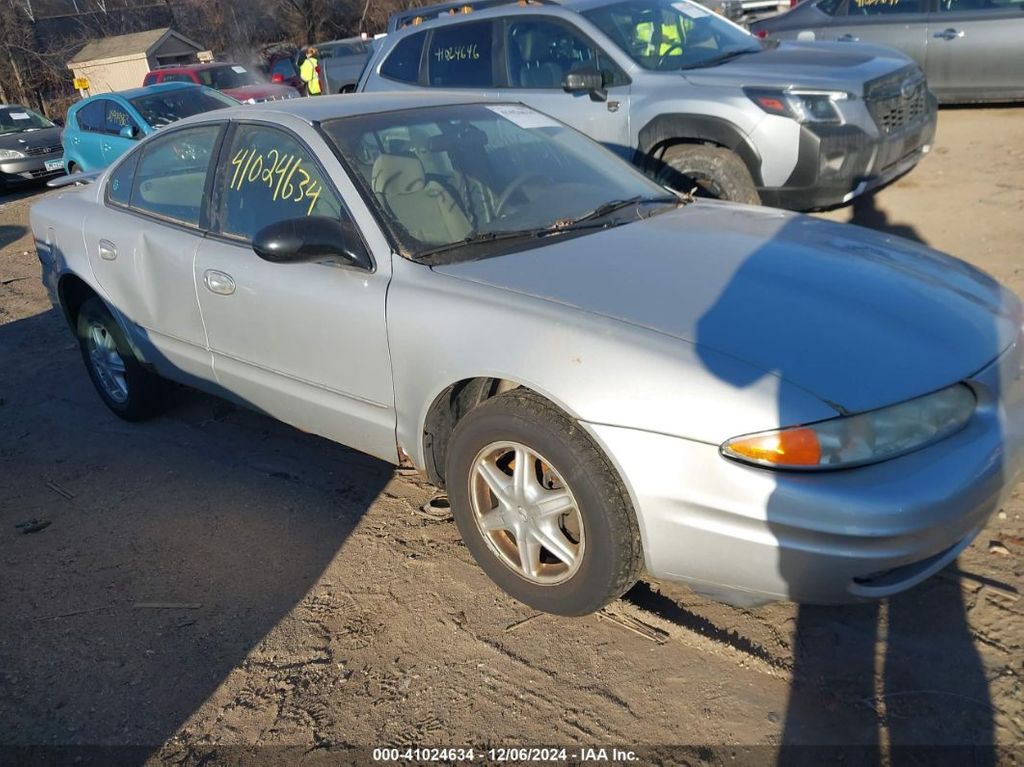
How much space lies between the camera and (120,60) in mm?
32469

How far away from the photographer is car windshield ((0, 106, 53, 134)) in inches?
615

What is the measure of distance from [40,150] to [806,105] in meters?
13.7

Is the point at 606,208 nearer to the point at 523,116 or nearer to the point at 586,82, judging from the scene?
the point at 523,116

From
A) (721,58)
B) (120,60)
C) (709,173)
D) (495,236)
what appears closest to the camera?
(495,236)

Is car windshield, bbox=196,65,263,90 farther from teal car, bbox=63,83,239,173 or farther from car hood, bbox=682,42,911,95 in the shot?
car hood, bbox=682,42,911,95

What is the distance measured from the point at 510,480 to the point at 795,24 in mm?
9175

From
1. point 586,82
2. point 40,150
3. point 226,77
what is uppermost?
point 586,82

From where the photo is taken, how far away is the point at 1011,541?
9.89 ft

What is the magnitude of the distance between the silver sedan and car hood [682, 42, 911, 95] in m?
2.28

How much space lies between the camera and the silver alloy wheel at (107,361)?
464cm

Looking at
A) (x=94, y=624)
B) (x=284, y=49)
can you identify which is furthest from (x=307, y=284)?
(x=284, y=49)

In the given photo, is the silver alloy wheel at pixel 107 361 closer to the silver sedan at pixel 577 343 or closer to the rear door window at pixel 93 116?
the silver sedan at pixel 577 343

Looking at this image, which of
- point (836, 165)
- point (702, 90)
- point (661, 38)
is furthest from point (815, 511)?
point (661, 38)

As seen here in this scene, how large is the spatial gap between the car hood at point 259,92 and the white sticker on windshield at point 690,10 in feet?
36.4
